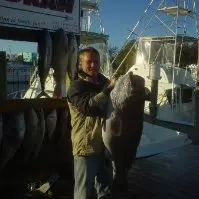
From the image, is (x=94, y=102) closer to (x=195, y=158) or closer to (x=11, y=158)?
(x=11, y=158)

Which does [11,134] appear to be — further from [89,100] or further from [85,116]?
[89,100]

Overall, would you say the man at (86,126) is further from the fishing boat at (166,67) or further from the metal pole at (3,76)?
the fishing boat at (166,67)

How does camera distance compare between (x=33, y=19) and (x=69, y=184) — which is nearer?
(x=33, y=19)

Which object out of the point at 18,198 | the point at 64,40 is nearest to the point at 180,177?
the point at 18,198

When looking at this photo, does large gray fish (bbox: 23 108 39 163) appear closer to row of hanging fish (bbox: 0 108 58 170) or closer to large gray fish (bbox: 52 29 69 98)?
row of hanging fish (bbox: 0 108 58 170)

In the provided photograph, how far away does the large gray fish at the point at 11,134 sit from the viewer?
14.0 feet

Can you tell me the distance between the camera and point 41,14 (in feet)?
16.0

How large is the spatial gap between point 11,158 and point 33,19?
63.3 inches

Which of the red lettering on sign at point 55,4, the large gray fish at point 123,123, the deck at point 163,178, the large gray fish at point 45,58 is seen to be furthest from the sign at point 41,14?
the deck at point 163,178

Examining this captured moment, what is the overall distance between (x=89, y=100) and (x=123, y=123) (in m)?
0.36

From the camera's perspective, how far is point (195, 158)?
316 inches

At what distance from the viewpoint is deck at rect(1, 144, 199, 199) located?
5579 millimetres

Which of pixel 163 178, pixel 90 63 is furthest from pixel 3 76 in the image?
pixel 163 178

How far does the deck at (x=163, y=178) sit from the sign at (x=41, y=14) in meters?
2.02
